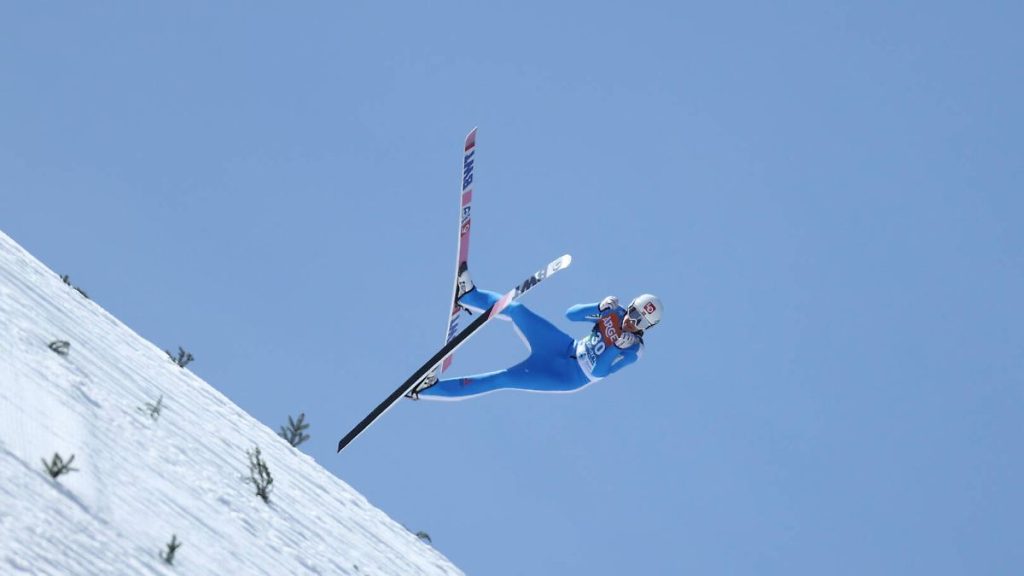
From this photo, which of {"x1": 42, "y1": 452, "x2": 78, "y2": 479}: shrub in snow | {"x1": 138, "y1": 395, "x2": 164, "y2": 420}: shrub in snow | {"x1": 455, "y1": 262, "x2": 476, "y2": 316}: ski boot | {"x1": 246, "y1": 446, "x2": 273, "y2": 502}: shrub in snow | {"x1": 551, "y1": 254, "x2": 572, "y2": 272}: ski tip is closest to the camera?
Result: {"x1": 42, "y1": 452, "x2": 78, "y2": 479}: shrub in snow

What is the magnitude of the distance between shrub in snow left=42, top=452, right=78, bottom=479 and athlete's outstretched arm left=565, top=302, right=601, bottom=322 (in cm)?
835

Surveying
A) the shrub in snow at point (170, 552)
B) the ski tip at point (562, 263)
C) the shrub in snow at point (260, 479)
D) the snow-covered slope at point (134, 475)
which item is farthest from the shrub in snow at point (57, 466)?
the ski tip at point (562, 263)

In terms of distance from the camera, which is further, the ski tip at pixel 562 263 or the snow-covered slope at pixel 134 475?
the ski tip at pixel 562 263

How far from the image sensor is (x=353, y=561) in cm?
676

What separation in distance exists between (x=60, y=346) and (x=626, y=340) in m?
7.00

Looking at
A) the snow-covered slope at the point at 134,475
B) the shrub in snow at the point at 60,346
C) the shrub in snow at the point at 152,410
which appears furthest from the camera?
the shrub in snow at the point at 152,410

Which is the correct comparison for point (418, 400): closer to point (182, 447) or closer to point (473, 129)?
point (473, 129)

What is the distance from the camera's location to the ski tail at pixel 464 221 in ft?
42.8

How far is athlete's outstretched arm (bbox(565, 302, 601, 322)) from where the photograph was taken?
1270 cm

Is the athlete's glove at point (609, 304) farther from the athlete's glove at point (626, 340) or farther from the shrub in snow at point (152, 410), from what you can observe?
the shrub in snow at point (152, 410)

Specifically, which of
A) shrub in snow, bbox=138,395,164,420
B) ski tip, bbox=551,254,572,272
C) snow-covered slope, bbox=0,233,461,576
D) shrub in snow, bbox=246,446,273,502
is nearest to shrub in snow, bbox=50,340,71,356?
snow-covered slope, bbox=0,233,461,576

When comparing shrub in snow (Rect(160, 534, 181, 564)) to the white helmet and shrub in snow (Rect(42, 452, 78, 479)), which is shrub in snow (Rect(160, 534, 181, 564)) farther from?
the white helmet

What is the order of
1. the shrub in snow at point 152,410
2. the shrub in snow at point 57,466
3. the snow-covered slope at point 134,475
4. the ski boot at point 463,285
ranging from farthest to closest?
the ski boot at point 463,285 → the shrub in snow at point 152,410 → the shrub in snow at point 57,466 → the snow-covered slope at point 134,475

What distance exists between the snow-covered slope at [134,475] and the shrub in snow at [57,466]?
3cm
